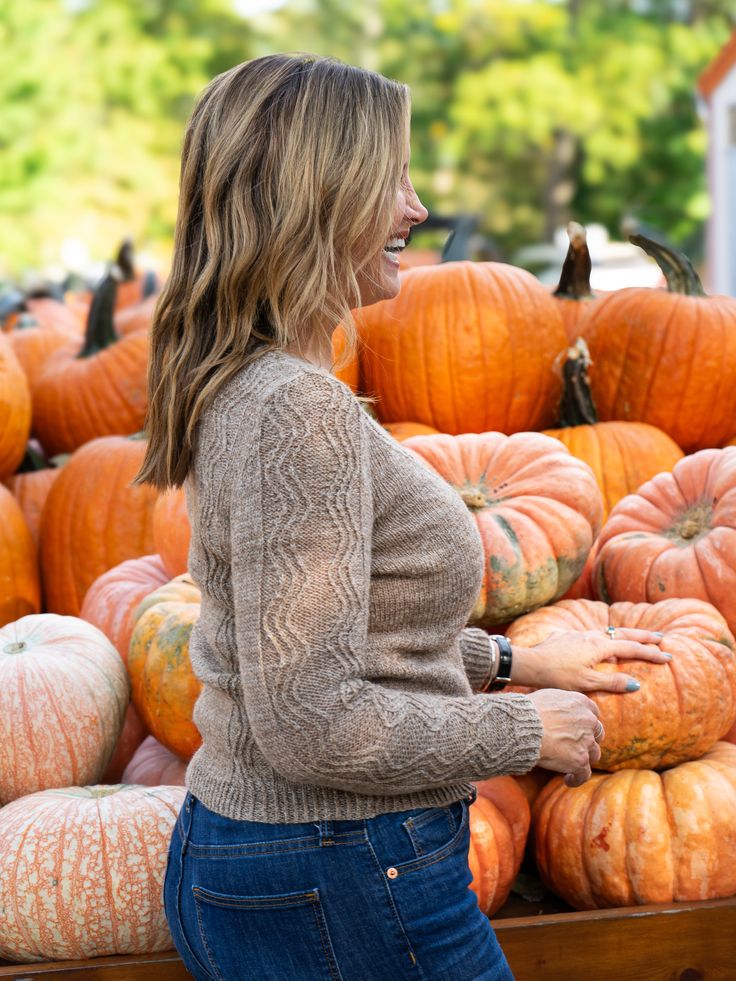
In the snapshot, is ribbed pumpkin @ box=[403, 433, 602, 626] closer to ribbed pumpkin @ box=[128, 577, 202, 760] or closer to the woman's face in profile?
ribbed pumpkin @ box=[128, 577, 202, 760]

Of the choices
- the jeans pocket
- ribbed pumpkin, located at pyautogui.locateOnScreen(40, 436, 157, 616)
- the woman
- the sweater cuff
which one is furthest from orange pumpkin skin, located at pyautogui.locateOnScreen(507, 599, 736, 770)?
ribbed pumpkin, located at pyautogui.locateOnScreen(40, 436, 157, 616)

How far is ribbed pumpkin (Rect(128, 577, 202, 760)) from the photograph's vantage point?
2.55 meters

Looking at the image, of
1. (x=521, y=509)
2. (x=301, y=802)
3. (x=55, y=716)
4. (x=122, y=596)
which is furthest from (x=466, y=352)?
(x=301, y=802)

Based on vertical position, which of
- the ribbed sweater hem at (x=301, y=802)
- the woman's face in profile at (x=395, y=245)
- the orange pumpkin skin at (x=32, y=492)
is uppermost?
the woman's face in profile at (x=395, y=245)

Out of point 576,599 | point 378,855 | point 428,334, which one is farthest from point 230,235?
point 428,334

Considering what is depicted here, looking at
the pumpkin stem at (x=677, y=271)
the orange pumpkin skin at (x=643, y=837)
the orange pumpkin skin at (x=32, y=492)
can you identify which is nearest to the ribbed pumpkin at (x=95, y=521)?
the orange pumpkin skin at (x=32, y=492)

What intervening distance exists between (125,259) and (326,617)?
16.8 ft

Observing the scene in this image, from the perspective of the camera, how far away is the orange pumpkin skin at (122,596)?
3004 millimetres

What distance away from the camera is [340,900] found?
141 centimetres

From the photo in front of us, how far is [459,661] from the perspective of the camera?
1.60 m

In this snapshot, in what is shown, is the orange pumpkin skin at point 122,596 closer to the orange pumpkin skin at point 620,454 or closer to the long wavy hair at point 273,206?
the orange pumpkin skin at point 620,454

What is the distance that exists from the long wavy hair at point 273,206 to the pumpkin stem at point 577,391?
188cm

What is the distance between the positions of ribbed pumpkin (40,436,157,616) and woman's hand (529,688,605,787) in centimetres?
232

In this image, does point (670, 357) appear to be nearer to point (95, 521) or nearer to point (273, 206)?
point (95, 521)
